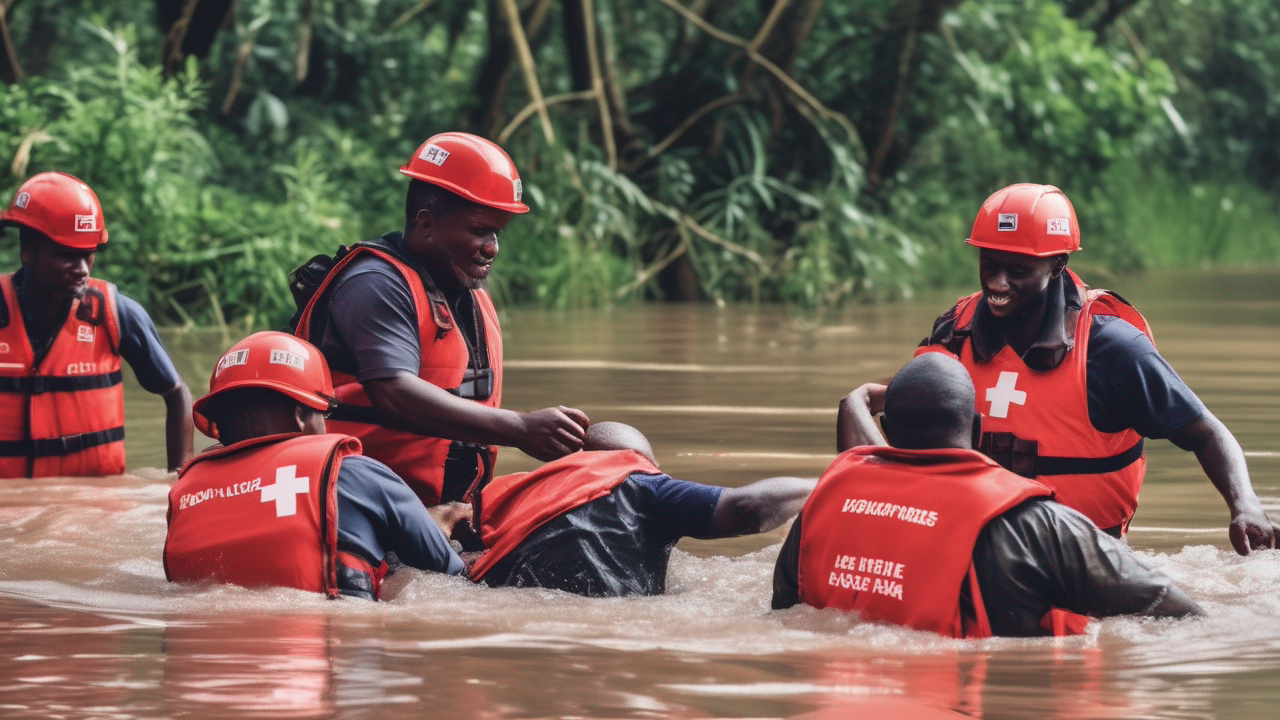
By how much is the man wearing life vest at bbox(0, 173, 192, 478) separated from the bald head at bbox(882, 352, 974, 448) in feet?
11.8

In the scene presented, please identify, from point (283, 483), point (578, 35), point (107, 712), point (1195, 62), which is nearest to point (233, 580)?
point (283, 483)

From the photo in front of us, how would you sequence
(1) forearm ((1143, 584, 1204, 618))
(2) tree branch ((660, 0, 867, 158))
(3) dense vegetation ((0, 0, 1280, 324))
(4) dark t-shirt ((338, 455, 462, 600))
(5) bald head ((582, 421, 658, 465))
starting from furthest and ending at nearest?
1. (2) tree branch ((660, 0, 867, 158))
2. (3) dense vegetation ((0, 0, 1280, 324))
3. (5) bald head ((582, 421, 658, 465))
4. (4) dark t-shirt ((338, 455, 462, 600))
5. (1) forearm ((1143, 584, 1204, 618))

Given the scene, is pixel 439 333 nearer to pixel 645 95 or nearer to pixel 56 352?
pixel 56 352

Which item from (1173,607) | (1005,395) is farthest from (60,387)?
(1173,607)

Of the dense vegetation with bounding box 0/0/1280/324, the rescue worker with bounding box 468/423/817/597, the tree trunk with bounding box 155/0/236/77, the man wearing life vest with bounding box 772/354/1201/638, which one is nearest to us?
the man wearing life vest with bounding box 772/354/1201/638

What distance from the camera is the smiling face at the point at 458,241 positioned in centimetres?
637

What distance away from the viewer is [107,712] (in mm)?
4168

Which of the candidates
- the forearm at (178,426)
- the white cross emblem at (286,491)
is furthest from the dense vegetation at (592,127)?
the white cross emblem at (286,491)

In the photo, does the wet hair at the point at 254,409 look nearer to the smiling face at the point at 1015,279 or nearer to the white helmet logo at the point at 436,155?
the white helmet logo at the point at 436,155

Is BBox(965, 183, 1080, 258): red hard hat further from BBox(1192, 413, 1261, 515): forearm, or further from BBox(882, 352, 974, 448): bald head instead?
BBox(882, 352, 974, 448): bald head

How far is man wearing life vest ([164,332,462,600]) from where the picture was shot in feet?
17.8

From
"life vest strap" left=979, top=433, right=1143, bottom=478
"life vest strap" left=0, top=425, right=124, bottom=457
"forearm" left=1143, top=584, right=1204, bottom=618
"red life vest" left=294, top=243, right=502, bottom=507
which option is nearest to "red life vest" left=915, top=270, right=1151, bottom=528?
"life vest strap" left=979, top=433, right=1143, bottom=478

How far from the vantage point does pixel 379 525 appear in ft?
18.4

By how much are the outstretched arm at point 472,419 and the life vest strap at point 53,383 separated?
2.03 m
